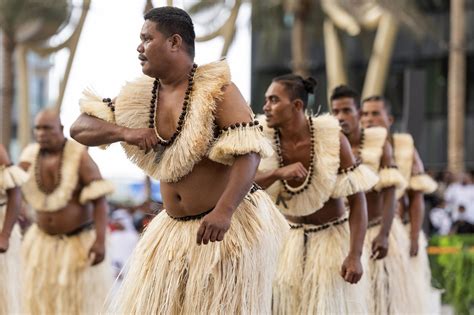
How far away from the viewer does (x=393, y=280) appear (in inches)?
297

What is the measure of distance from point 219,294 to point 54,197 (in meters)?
3.62

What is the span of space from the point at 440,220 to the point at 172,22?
11.7 meters

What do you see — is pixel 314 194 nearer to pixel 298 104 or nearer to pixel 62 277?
pixel 298 104

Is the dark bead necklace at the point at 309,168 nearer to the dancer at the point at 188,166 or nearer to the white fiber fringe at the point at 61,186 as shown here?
the dancer at the point at 188,166

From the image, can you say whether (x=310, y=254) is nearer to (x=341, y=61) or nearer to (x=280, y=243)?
(x=280, y=243)

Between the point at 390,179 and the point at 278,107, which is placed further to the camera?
the point at 390,179

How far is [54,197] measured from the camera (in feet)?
26.7

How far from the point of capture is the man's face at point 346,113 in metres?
7.54

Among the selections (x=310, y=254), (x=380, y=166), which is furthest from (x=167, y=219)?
(x=380, y=166)

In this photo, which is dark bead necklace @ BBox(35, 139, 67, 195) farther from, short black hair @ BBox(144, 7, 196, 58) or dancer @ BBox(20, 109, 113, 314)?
short black hair @ BBox(144, 7, 196, 58)

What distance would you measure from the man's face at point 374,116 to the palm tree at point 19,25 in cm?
1366

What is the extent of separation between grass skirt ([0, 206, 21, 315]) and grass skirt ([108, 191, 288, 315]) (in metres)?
2.01

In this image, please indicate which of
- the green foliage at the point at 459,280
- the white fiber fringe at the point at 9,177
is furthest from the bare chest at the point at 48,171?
the green foliage at the point at 459,280

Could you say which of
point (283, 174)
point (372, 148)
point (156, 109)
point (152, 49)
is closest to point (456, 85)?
point (372, 148)
